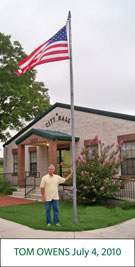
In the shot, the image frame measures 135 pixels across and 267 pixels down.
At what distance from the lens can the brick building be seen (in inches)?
483

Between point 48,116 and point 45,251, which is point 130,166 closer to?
point 48,116

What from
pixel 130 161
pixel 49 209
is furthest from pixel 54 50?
pixel 130 161

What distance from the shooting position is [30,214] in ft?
28.0

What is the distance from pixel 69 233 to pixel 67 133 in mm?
9218

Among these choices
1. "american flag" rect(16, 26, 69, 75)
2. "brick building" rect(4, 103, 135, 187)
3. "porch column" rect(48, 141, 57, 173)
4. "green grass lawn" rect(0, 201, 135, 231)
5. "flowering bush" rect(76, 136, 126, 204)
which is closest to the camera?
"green grass lawn" rect(0, 201, 135, 231)

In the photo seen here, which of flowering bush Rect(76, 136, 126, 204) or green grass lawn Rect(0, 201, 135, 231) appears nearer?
green grass lawn Rect(0, 201, 135, 231)

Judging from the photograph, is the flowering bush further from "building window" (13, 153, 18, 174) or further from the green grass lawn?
"building window" (13, 153, 18, 174)

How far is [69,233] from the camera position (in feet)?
19.9

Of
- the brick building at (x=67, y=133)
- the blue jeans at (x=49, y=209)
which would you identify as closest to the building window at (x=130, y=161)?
the brick building at (x=67, y=133)

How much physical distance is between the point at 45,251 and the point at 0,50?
69.8 ft

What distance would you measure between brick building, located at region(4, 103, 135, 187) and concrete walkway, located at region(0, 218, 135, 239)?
19.0 ft

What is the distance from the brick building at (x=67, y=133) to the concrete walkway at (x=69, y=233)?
5803 millimetres

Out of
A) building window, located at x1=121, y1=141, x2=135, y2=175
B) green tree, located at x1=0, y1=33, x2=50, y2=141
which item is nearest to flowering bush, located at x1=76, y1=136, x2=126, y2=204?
building window, located at x1=121, y1=141, x2=135, y2=175

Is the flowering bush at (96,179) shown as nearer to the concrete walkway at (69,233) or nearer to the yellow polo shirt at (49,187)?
the concrete walkway at (69,233)
